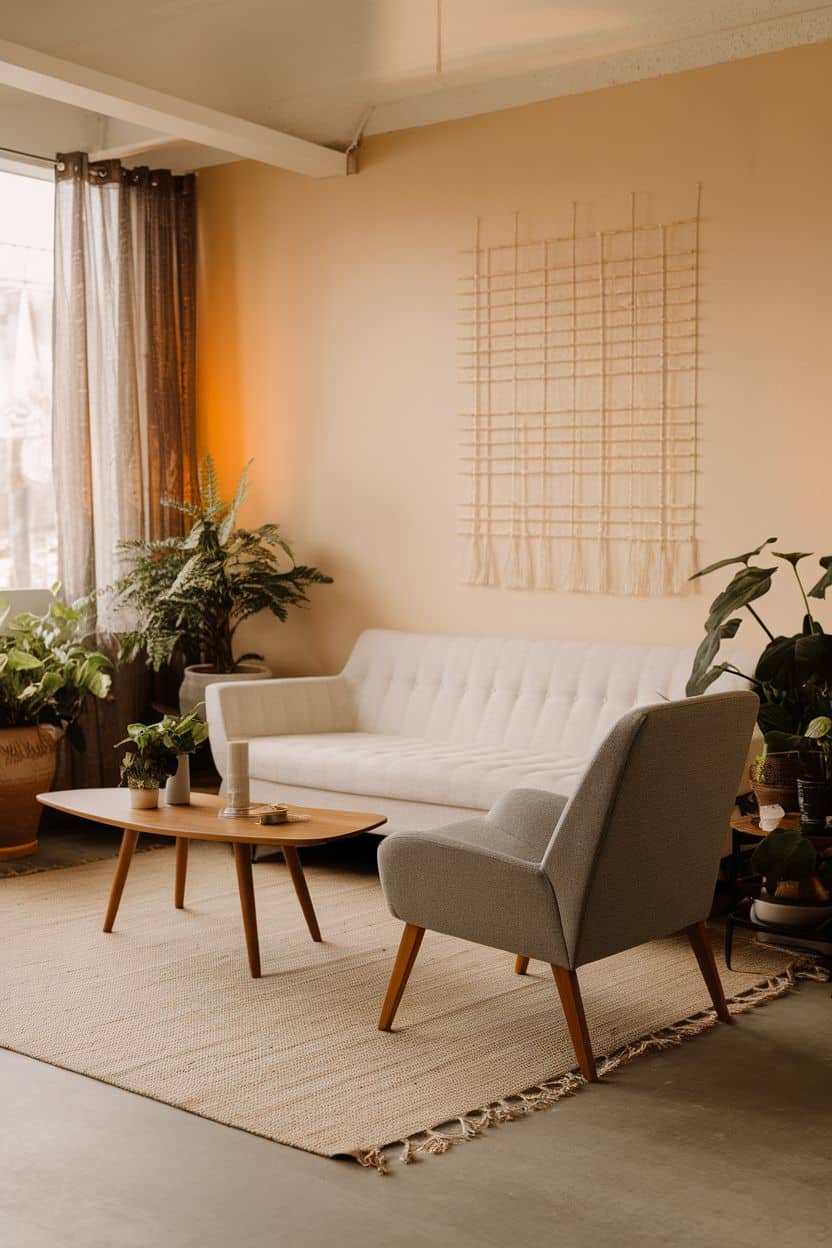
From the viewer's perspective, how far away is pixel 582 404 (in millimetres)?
5469

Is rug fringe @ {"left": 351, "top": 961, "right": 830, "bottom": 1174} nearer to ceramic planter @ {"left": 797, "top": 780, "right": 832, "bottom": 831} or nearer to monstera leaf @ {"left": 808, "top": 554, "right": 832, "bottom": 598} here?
ceramic planter @ {"left": 797, "top": 780, "right": 832, "bottom": 831}

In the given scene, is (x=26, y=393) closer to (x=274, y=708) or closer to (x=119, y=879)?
(x=274, y=708)

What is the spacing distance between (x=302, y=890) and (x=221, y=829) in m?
0.36

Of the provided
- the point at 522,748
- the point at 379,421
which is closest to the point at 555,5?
the point at 379,421

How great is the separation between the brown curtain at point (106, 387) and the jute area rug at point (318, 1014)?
1.67 meters

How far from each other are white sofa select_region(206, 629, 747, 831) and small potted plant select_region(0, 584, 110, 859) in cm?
63

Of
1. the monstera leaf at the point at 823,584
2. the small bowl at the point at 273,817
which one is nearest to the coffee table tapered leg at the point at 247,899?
the small bowl at the point at 273,817

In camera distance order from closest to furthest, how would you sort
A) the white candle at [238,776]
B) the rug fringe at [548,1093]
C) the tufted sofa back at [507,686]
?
the rug fringe at [548,1093], the white candle at [238,776], the tufted sofa back at [507,686]

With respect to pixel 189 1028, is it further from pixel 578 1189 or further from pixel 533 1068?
pixel 578 1189

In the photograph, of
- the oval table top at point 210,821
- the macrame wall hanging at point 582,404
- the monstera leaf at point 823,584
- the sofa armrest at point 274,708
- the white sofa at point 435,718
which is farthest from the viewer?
the sofa armrest at point 274,708

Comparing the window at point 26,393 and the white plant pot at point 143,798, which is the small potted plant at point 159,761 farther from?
the window at point 26,393

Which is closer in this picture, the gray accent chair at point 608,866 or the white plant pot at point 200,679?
the gray accent chair at point 608,866

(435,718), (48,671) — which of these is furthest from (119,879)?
(435,718)

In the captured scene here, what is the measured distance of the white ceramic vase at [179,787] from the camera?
4.41 m
